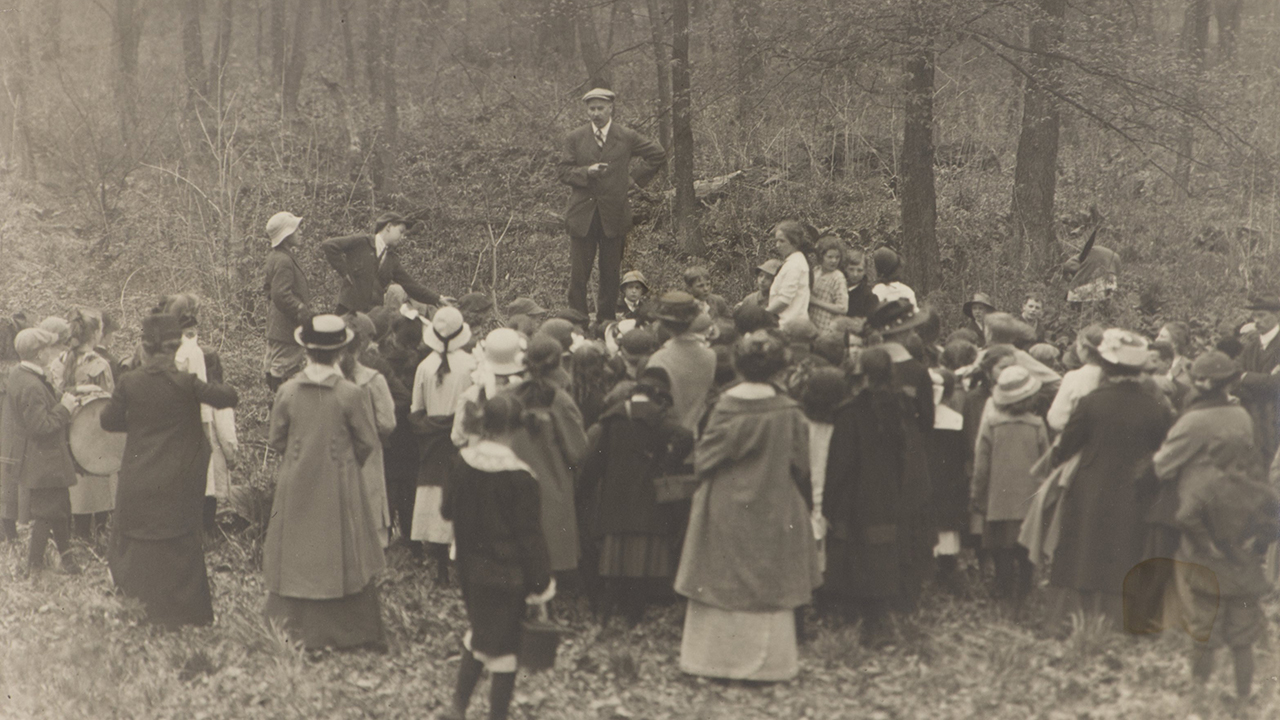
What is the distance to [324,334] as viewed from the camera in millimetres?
6176

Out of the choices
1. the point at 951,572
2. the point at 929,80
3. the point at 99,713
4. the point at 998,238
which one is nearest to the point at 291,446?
the point at 99,713

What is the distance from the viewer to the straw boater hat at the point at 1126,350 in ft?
19.5

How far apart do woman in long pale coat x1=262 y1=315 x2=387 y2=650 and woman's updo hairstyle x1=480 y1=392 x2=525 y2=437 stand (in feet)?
4.64

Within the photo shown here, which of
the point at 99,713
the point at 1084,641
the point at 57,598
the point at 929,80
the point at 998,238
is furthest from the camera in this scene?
the point at 998,238

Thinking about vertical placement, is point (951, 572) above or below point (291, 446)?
below

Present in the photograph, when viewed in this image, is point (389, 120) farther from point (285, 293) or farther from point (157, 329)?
point (157, 329)

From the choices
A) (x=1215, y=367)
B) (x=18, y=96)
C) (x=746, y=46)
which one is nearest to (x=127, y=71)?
(x=18, y=96)

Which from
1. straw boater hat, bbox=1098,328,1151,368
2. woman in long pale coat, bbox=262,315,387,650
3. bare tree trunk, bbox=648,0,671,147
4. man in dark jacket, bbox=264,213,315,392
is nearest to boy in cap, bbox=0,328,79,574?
man in dark jacket, bbox=264,213,315,392

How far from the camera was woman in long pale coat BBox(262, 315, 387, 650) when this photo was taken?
6223 mm

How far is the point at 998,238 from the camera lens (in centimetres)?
1388

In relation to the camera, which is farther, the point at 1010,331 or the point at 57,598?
the point at 57,598

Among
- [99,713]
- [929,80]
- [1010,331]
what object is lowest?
[99,713]

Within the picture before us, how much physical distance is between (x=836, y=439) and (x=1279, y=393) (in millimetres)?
2884

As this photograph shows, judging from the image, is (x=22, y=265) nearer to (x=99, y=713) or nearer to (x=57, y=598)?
(x=57, y=598)
